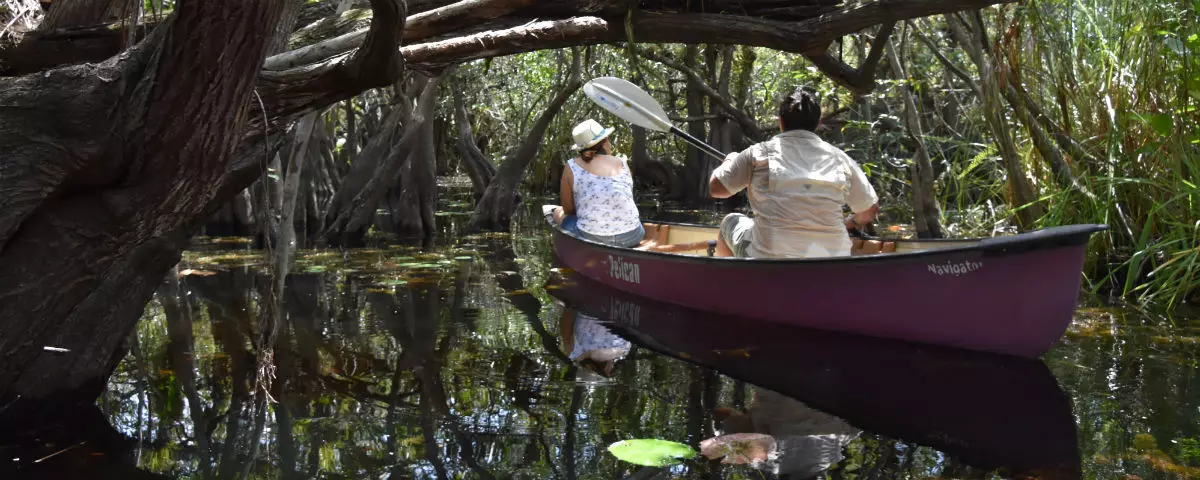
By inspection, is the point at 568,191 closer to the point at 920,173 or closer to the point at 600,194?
the point at 600,194

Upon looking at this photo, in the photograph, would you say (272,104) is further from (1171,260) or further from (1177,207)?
(1177,207)

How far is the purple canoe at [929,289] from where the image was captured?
5.03 meters

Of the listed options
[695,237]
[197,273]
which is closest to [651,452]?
[695,237]

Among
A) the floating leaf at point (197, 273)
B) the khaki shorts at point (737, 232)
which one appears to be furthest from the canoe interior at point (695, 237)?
the floating leaf at point (197, 273)

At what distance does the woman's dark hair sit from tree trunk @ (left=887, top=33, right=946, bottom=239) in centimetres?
287

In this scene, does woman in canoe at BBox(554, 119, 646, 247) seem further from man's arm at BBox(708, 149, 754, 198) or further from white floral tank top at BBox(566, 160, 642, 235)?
man's arm at BBox(708, 149, 754, 198)

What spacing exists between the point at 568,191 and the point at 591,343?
8.39ft

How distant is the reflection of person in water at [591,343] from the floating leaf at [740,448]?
1319 millimetres

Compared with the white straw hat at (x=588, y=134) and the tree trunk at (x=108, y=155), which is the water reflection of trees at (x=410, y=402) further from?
the white straw hat at (x=588, y=134)

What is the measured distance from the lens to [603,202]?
27.1 feet

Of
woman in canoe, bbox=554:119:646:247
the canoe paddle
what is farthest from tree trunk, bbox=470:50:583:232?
the canoe paddle

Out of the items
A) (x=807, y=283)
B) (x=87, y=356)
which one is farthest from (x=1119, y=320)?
(x=87, y=356)

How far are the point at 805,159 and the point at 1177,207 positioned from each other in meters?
2.92

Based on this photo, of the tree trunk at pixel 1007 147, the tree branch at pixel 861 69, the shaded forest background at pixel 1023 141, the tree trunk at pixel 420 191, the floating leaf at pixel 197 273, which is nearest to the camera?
the tree branch at pixel 861 69
